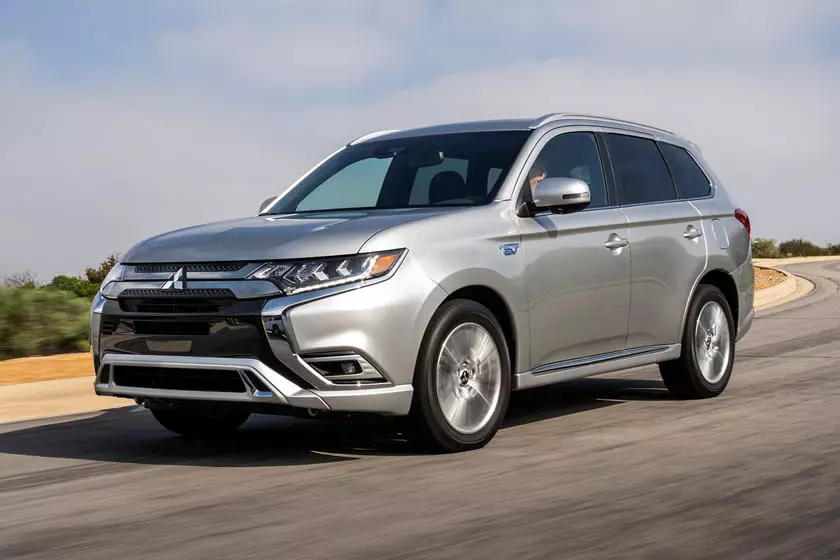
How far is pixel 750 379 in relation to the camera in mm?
10422

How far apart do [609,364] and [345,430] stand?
5.67 feet

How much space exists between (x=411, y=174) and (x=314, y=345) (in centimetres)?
219

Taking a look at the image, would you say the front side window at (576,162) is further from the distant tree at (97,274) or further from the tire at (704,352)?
the distant tree at (97,274)

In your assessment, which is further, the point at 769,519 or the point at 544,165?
the point at 544,165

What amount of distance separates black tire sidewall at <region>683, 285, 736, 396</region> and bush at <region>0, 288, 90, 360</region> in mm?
7587

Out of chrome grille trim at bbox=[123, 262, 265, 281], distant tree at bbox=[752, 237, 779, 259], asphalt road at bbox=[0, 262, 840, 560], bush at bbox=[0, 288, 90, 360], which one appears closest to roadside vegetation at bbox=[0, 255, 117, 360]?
bush at bbox=[0, 288, 90, 360]

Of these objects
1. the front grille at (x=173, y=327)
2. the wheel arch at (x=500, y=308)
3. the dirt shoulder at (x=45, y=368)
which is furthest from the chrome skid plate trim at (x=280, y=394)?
the dirt shoulder at (x=45, y=368)

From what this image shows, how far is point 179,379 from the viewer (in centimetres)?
657

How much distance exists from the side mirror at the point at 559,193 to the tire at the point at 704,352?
194 centimetres

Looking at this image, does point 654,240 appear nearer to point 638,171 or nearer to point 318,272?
point 638,171

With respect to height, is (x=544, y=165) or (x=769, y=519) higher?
(x=544, y=165)

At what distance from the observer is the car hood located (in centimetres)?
636

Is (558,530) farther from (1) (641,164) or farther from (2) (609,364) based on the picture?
(1) (641,164)

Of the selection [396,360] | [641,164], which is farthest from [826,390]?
[396,360]
